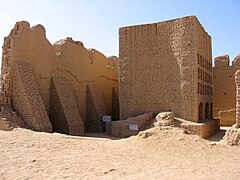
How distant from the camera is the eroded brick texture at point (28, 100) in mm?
11297

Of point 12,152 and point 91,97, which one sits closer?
point 12,152

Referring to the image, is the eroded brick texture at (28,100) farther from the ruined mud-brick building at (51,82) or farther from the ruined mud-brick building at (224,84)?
the ruined mud-brick building at (224,84)

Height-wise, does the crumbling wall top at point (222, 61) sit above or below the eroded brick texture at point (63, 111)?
above

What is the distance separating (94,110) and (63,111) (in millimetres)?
3033

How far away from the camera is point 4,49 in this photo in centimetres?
1228

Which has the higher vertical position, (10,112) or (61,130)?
(10,112)

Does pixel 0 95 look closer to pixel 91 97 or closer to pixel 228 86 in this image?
pixel 91 97

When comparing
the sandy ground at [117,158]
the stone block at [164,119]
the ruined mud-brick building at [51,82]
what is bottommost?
the sandy ground at [117,158]

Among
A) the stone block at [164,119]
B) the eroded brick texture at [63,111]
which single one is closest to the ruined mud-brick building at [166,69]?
the stone block at [164,119]

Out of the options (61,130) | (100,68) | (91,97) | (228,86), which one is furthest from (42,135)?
(228,86)

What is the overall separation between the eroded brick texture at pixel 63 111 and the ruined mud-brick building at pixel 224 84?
10.4 metres

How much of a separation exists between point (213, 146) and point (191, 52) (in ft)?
17.3

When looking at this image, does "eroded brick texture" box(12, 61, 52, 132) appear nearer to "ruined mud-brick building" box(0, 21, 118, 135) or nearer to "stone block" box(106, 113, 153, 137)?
"ruined mud-brick building" box(0, 21, 118, 135)

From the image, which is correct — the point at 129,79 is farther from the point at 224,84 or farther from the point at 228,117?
the point at 224,84
